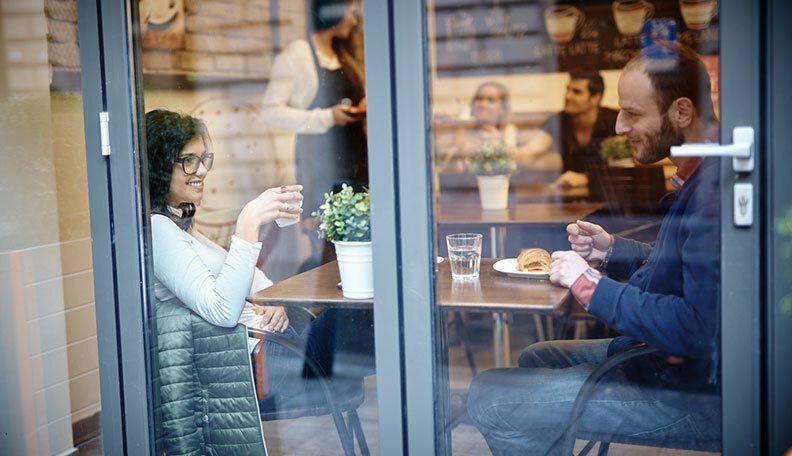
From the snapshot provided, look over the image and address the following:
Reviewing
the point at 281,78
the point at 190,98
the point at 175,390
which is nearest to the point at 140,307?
the point at 175,390

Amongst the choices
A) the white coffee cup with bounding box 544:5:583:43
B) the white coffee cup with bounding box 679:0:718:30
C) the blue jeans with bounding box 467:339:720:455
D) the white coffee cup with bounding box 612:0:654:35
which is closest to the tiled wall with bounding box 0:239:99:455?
the blue jeans with bounding box 467:339:720:455

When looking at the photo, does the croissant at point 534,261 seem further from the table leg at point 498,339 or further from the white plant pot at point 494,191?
the white plant pot at point 494,191

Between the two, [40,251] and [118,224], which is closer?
[118,224]

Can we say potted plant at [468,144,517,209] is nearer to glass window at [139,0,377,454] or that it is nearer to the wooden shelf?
the wooden shelf

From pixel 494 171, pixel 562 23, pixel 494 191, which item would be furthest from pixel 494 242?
pixel 562 23

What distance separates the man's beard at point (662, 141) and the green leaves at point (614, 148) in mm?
2199

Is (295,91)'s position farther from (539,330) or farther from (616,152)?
(616,152)

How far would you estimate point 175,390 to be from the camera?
2.36 m

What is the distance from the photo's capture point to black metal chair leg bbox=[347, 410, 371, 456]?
2.17 m

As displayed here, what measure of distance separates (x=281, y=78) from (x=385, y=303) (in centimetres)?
102

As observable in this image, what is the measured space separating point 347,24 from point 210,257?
728 mm

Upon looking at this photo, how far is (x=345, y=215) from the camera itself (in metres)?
2.16

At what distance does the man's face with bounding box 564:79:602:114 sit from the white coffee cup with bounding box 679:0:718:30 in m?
3.75

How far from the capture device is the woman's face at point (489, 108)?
6.28m
